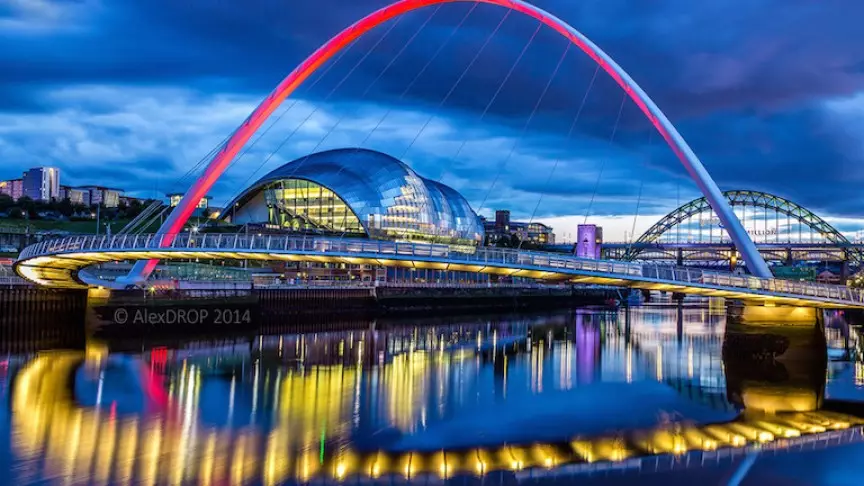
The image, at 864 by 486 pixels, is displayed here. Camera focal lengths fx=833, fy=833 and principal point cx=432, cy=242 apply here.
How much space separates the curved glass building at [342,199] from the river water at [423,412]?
48120 mm

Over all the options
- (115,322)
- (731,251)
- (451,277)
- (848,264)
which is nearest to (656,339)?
(115,322)

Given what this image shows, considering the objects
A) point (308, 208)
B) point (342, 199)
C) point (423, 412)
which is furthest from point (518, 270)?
point (308, 208)

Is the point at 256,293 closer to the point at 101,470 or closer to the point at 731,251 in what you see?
the point at 101,470

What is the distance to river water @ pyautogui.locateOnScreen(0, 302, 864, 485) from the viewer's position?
751 inches

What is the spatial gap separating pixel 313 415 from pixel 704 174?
71.5 feet

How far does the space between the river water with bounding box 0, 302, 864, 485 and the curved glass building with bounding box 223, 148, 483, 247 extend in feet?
158

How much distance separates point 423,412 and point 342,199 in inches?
2728

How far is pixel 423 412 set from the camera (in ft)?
85.9

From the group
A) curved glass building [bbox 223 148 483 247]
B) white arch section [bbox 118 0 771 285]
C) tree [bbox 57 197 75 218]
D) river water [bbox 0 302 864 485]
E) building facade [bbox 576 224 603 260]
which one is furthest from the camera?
tree [bbox 57 197 75 218]

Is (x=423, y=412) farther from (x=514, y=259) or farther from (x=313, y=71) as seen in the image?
(x=313, y=71)

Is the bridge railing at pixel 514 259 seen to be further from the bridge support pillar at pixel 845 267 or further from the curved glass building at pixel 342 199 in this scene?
the bridge support pillar at pixel 845 267

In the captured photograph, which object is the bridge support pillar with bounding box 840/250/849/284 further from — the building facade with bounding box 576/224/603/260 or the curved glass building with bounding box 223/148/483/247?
the curved glass building with bounding box 223/148/483/247

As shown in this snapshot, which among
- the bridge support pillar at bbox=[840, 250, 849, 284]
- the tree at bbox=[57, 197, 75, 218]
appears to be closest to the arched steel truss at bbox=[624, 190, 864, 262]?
the bridge support pillar at bbox=[840, 250, 849, 284]

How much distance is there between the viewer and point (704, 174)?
37469 millimetres
